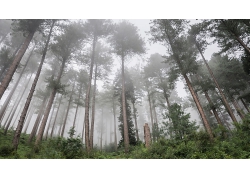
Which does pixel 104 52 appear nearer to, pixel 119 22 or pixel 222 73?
pixel 119 22

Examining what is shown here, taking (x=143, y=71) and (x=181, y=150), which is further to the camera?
(x=143, y=71)

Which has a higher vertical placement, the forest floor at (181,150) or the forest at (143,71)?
the forest at (143,71)

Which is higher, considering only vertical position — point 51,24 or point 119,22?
point 119,22

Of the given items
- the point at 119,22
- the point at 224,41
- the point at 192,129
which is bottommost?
the point at 192,129

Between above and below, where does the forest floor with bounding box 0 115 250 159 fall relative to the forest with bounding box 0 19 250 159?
below

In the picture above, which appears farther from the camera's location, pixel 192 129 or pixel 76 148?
pixel 192 129

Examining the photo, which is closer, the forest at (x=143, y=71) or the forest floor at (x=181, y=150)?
the forest floor at (x=181, y=150)

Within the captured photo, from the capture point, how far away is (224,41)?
11.5m

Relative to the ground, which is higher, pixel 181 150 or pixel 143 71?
pixel 143 71

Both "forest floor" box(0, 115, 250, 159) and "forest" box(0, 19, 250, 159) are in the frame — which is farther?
"forest" box(0, 19, 250, 159)
